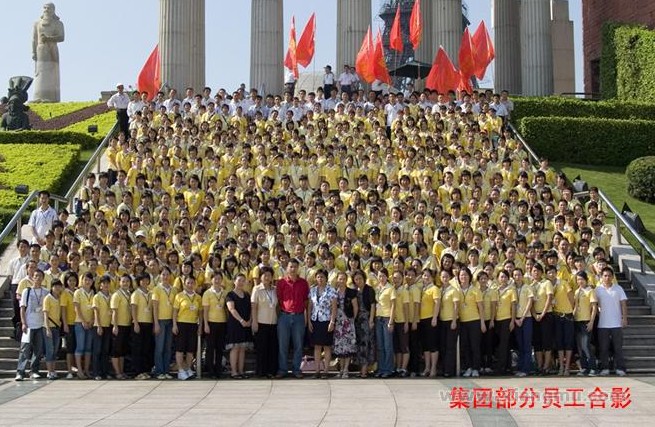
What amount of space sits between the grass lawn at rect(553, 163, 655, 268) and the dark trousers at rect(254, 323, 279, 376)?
1051 cm

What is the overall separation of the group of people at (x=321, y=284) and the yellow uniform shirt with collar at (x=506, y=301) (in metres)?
0.03

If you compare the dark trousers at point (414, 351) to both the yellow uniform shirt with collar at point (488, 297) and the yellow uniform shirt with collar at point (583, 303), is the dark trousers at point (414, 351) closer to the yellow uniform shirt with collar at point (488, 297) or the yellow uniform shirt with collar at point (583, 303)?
the yellow uniform shirt with collar at point (488, 297)

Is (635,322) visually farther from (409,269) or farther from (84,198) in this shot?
(84,198)

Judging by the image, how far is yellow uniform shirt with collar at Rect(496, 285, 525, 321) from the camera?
57.8 feet

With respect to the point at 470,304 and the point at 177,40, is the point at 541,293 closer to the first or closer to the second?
the point at 470,304

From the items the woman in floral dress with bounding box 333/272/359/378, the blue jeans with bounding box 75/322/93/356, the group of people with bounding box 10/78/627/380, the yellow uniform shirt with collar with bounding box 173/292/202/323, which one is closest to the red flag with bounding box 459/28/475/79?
the group of people with bounding box 10/78/627/380

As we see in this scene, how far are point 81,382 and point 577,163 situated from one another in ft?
69.7

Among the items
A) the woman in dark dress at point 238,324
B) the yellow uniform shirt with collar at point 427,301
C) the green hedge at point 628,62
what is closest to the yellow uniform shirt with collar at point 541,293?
the yellow uniform shirt with collar at point 427,301


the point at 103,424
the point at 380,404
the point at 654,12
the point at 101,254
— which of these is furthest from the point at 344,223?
the point at 654,12

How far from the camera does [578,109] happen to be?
35719mm

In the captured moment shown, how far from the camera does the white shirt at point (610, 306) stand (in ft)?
57.6

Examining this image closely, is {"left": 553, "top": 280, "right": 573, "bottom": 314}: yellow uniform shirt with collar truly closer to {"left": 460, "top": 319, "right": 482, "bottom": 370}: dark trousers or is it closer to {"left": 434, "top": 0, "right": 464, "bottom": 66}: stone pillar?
{"left": 460, "top": 319, "right": 482, "bottom": 370}: dark trousers

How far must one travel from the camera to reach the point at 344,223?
66.0 feet

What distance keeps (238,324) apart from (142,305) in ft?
5.39
